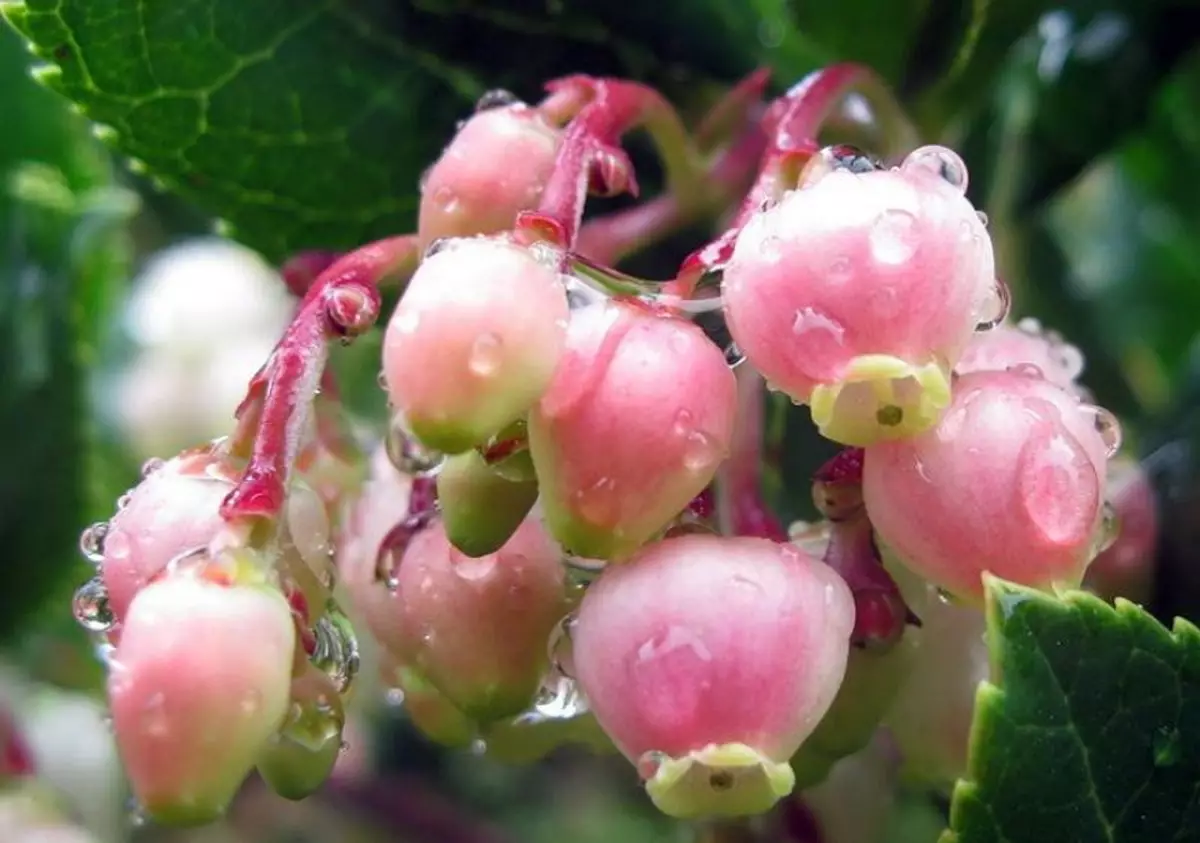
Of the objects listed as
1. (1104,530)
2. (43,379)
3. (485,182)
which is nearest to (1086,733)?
(1104,530)

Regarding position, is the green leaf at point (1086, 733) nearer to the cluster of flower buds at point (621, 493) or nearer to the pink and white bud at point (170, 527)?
the cluster of flower buds at point (621, 493)

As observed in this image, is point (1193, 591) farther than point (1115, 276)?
No

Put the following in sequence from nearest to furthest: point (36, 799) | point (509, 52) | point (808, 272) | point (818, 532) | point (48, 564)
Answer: point (808, 272) → point (818, 532) → point (509, 52) → point (36, 799) → point (48, 564)

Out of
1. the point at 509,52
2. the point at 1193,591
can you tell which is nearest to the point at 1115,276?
the point at 1193,591

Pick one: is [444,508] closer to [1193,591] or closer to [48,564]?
[1193,591]

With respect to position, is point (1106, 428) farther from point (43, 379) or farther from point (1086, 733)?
point (43, 379)
